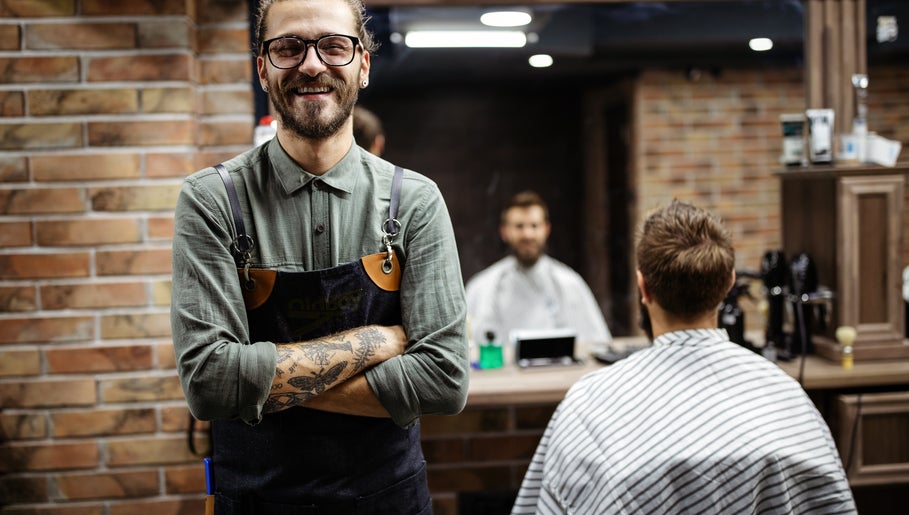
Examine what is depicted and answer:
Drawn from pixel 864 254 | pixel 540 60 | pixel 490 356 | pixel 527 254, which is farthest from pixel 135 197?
pixel 540 60

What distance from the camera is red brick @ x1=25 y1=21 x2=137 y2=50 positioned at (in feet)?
6.68

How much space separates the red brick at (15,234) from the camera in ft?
6.73

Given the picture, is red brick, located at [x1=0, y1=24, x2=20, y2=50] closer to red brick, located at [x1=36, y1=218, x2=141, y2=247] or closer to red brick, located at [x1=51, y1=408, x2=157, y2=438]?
red brick, located at [x1=36, y1=218, x2=141, y2=247]

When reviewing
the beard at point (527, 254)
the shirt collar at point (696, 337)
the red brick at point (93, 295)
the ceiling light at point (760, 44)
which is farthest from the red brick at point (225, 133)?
the ceiling light at point (760, 44)

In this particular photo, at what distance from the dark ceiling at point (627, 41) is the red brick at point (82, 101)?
149 centimetres

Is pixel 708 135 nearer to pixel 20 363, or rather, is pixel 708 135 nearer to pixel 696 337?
pixel 696 337

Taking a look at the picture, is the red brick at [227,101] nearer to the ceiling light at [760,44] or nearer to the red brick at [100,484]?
the red brick at [100,484]

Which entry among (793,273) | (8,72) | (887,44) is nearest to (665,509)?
(793,273)

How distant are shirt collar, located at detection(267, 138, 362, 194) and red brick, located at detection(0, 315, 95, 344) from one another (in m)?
1.06

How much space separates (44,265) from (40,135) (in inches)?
14.7

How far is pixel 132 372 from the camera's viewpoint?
6.89 ft

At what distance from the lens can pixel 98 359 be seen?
2088 millimetres

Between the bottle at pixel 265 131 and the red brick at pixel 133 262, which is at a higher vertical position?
the bottle at pixel 265 131

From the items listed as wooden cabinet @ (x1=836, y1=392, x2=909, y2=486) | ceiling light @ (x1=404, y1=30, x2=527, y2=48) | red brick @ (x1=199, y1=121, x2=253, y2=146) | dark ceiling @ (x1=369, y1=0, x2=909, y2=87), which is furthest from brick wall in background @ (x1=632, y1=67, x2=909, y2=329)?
red brick @ (x1=199, y1=121, x2=253, y2=146)
